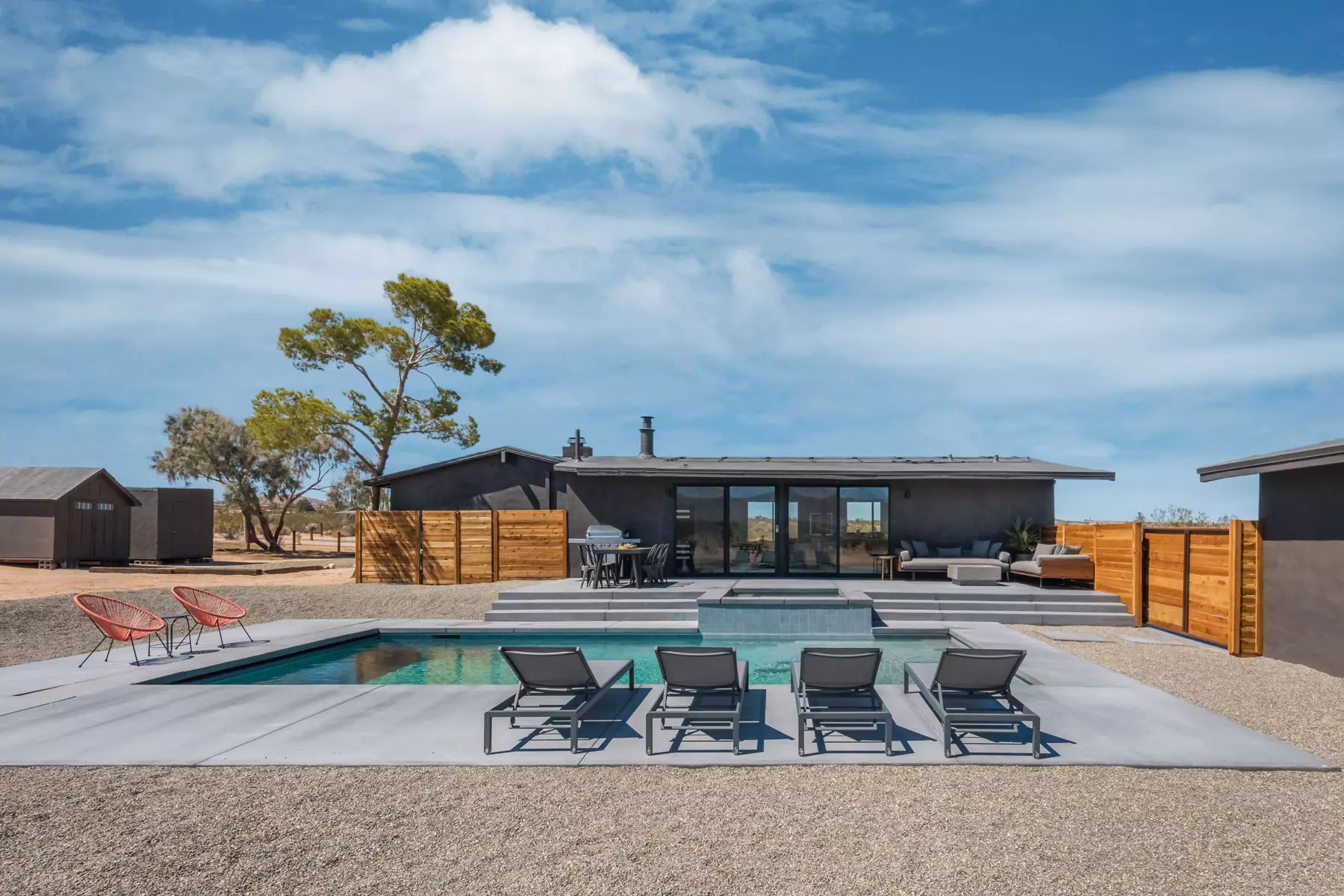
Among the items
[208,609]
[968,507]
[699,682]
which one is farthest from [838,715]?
[968,507]

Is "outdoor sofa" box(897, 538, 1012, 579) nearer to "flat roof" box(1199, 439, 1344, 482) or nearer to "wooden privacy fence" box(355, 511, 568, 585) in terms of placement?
"flat roof" box(1199, 439, 1344, 482)

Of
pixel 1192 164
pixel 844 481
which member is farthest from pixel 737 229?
pixel 1192 164

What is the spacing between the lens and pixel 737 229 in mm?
18406

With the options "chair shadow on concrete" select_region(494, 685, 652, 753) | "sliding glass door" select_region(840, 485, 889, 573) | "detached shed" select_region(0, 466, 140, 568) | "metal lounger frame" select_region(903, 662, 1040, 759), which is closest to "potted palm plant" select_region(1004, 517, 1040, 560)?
"sliding glass door" select_region(840, 485, 889, 573)

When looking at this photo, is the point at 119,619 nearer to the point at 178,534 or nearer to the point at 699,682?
the point at 699,682

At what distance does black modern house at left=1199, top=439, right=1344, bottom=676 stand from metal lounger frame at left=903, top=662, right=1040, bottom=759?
5124mm

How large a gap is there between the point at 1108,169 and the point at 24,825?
16376 mm

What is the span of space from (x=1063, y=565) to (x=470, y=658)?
1086 centimetres

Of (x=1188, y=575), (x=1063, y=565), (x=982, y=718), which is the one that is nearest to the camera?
(x=982, y=718)

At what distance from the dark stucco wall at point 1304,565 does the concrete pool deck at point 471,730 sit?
2802 mm

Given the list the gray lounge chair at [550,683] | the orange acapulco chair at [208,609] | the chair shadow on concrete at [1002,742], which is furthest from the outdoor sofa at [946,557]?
the orange acapulco chair at [208,609]

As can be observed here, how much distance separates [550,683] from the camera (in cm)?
661

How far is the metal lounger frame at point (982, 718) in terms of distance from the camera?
227 inches

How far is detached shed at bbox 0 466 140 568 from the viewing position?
79.9ft
